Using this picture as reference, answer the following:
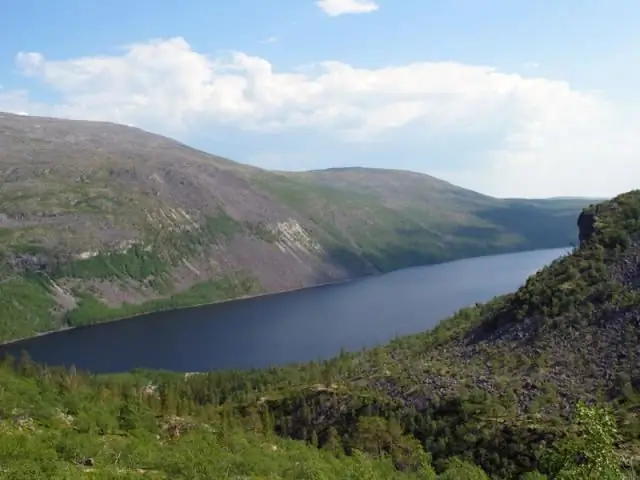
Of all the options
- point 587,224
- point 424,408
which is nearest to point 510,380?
point 424,408

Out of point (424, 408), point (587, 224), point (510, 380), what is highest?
point (587, 224)

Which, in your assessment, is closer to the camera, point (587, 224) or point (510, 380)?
point (510, 380)

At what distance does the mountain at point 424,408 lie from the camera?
4028 centimetres

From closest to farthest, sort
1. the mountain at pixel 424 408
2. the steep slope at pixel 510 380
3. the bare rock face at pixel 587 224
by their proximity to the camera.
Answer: the mountain at pixel 424 408 < the steep slope at pixel 510 380 < the bare rock face at pixel 587 224

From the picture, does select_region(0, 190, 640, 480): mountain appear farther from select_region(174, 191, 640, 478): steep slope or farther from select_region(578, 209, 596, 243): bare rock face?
select_region(578, 209, 596, 243): bare rock face

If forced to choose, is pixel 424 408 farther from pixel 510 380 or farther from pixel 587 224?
pixel 587 224

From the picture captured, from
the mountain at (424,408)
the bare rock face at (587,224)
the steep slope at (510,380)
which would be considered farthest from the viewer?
the bare rock face at (587,224)

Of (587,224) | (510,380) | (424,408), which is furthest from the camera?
(587,224)

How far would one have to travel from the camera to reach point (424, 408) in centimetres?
8538

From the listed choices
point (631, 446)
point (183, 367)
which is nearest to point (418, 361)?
point (631, 446)

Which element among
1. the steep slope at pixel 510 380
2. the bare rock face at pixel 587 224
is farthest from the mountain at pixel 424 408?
the bare rock face at pixel 587 224

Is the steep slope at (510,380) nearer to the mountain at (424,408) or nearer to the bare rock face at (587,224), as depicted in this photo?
the mountain at (424,408)

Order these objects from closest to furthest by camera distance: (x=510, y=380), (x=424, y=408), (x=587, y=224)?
(x=424, y=408) → (x=510, y=380) → (x=587, y=224)

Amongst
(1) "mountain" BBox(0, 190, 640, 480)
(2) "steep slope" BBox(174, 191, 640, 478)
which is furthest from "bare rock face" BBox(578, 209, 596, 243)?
(2) "steep slope" BBox(174, 191, 640, 478)
